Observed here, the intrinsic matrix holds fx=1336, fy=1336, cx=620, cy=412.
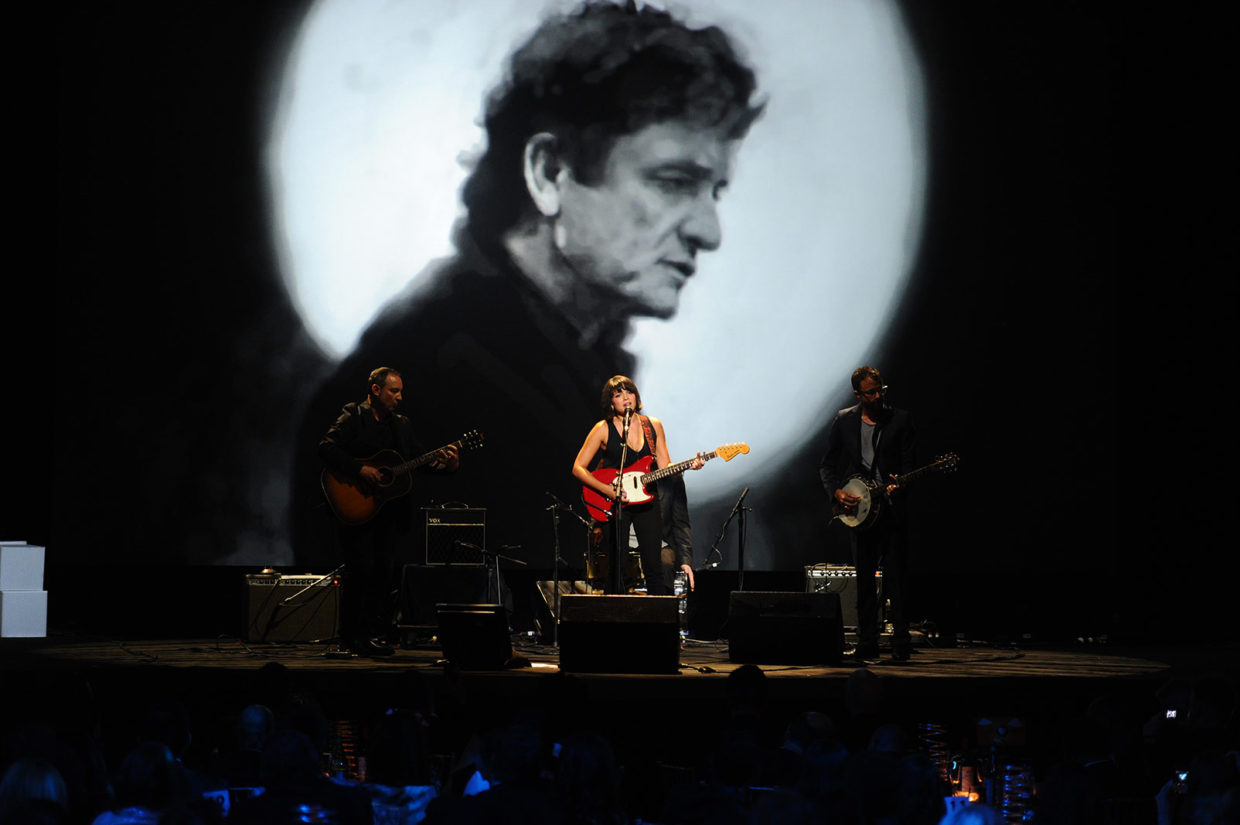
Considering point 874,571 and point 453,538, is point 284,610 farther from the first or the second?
point 874,571

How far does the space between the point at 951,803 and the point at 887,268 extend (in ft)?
25.3

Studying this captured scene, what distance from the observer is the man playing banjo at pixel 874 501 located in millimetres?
8297

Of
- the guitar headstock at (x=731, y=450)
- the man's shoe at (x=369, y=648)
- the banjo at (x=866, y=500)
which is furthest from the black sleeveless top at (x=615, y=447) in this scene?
the man's shoe at (x=369, y=648)

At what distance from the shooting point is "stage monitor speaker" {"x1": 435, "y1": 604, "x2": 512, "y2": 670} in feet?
24.5

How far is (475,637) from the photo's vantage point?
751 centimetres

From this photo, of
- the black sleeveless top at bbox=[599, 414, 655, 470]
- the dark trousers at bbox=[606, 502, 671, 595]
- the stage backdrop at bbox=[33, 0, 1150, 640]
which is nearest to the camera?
the dark trousers at bbox=[606, 502, 671, 595]

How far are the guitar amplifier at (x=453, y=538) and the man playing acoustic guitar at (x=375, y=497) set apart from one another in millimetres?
1382

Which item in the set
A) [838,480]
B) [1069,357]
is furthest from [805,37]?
[838,480]

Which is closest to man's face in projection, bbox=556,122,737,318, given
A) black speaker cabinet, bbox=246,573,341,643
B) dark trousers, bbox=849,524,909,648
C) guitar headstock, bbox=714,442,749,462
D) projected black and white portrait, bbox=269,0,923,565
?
projected black and white portrait, bbox=269,0,923,565

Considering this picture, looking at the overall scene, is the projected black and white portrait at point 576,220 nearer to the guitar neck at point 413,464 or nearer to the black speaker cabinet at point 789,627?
the guitar neck at point 413,464

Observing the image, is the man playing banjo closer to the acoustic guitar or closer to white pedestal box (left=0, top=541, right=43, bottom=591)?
the acoustic guitar

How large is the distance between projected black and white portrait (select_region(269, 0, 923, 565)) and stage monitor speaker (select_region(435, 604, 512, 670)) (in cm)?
324

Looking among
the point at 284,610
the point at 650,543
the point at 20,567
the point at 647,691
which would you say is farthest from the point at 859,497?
the point at 20,567

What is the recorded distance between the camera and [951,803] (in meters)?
3.74
